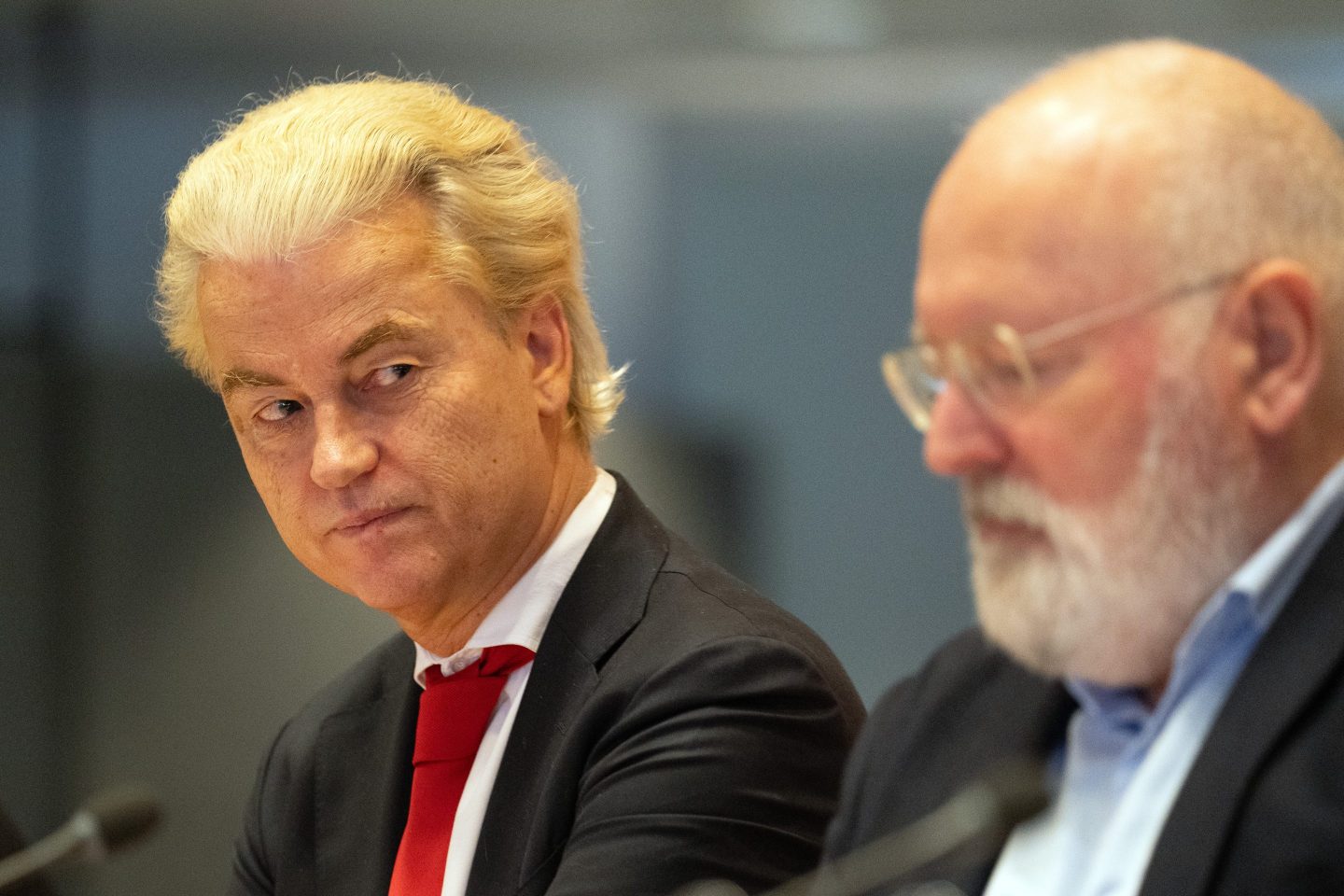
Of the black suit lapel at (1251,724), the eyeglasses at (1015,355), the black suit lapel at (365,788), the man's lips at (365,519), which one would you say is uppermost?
the eyeglasses at (1015,355)

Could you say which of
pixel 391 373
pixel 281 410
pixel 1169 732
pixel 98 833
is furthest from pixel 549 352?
pixel 1169 732

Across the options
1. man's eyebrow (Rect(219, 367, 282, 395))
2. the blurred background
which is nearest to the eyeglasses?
man's eyebrow (Rect(219, 367, 282, 395))

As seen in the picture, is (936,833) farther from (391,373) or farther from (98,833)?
(391,373)

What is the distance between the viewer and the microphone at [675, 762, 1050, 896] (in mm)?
1269

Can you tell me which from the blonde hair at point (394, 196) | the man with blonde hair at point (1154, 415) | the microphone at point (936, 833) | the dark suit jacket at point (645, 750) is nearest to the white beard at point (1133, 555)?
the man with blonde hair at point (1154, 415)

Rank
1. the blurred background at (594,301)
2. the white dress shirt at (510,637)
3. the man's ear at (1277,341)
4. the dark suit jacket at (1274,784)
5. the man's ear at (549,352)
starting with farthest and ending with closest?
the blurred background at (594,301), the man's ear at (549,352), the white dress shirt at (510,637), the man's ear at (1277,341), the dark suit jacket at (1274,784)

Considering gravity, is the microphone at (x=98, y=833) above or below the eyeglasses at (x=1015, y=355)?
below

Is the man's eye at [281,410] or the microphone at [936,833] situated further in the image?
the man's eye at [281,410]

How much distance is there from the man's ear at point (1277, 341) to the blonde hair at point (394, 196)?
3.36 ft

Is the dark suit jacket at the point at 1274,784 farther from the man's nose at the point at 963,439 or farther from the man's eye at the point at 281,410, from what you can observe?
the man's eye at the point at 281,410

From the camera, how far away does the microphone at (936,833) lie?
4.16ft

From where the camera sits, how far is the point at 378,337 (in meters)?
1.96

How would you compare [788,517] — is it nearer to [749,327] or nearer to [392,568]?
[749,327]

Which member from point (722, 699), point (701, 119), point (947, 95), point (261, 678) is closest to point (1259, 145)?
point (722, 699)
